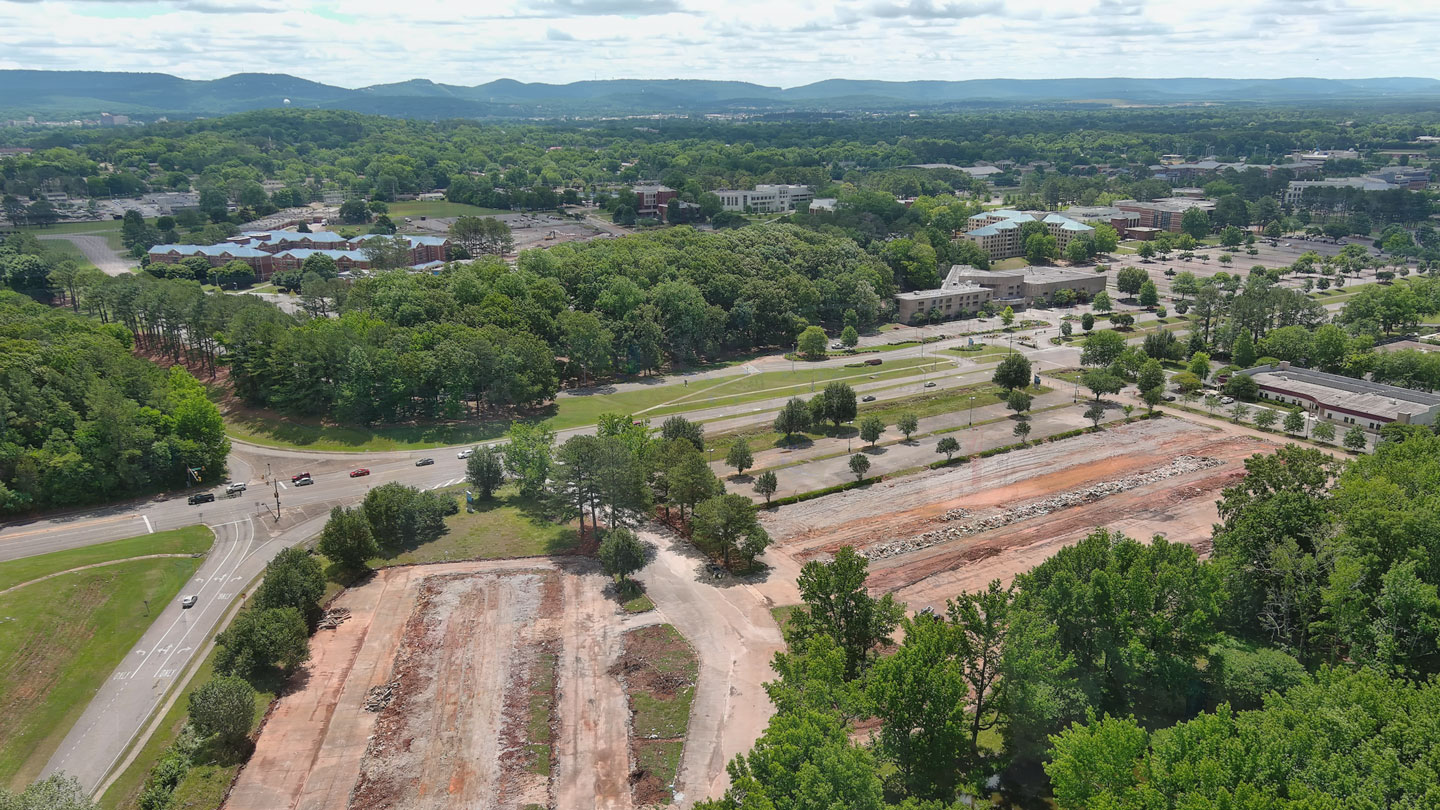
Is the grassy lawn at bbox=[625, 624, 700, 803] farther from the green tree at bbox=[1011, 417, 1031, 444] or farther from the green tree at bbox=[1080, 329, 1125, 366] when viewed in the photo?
the green tree at bbox=[1080, 329, 1125, 366]

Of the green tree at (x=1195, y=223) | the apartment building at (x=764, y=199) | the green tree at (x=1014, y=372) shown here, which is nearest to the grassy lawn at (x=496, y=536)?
the green tree at (x=1014, y=372)

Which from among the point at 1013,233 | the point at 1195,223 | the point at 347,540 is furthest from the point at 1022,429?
the point at 1195,223

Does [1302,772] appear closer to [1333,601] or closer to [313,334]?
[1333,601]

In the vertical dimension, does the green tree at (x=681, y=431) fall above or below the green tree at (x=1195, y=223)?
below

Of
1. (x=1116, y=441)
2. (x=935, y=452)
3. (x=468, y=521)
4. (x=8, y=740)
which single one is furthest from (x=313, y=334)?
(x=1116, y=441)

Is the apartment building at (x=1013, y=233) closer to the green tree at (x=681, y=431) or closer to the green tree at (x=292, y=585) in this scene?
the green tree at (x=681, y=431)

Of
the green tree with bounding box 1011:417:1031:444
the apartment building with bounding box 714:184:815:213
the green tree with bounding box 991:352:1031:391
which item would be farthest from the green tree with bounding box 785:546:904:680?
the apartment building with bounding box 714:184:815:213

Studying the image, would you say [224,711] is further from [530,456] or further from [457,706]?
[530,456]
